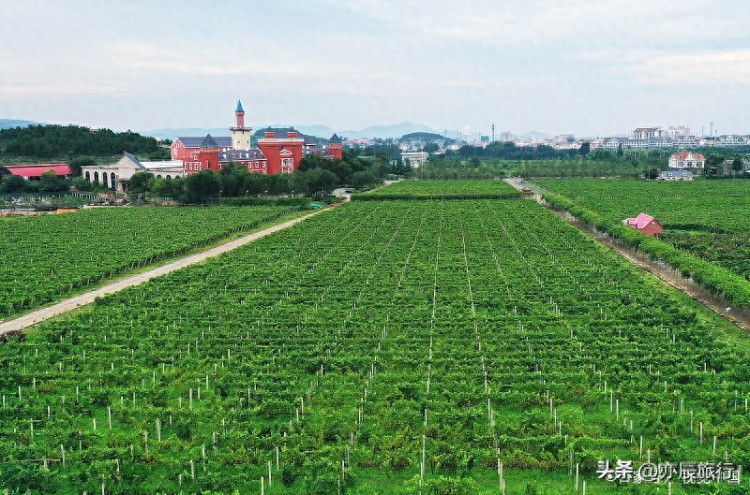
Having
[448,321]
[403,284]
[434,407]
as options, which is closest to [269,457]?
[434,407]

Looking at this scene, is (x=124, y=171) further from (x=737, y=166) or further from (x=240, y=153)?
(x=737, y=166)

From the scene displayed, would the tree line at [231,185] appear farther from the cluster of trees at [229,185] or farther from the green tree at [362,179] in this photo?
the green tree at [362,179]

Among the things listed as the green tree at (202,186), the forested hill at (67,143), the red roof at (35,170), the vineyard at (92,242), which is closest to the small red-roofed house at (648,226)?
the vineyard at (92,242)

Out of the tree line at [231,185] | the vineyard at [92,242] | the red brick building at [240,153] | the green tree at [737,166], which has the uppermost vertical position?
the red brick building at [240,153]

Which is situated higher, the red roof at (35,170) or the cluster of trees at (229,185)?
the red roof at (35,170)

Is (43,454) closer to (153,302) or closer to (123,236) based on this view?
(153,302)

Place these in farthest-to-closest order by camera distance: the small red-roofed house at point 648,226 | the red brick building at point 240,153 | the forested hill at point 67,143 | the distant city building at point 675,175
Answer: the forested hill at point 67,143, the distant city building at point 675,175, the red brick building at point 240,153, the small red-roofed house at point 648,226
